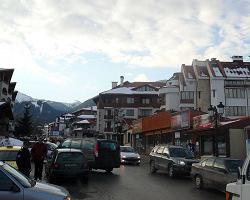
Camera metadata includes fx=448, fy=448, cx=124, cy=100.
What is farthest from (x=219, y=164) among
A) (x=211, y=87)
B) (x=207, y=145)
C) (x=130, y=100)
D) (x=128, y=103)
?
(x=130, y=100)

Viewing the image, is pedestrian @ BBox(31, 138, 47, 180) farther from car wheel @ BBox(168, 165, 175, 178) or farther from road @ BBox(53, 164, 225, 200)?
car wheel @ BBox(168, 165, 175, 178)

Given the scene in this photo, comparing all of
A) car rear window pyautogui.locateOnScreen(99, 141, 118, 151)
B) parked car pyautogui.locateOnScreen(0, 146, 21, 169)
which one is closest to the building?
car rear window pyautogui.locateOnScreen(99, 141, 118, 151)

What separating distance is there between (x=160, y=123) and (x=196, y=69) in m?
21.5

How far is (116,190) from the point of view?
55.3 ft

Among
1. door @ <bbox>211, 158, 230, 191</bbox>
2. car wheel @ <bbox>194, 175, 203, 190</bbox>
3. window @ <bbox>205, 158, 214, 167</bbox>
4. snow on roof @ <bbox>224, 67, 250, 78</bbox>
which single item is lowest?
car wheel @ <bbox>194, 175, 203, 190</bbox>

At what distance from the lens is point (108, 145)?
25281 mm

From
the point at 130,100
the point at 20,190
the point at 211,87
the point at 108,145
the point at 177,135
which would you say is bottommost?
the point at 20,190

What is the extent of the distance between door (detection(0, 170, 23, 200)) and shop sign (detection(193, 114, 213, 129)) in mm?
30505

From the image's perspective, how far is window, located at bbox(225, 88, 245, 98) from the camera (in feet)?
227

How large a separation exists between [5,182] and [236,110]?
63.6 meters

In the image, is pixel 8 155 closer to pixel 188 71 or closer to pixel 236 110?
pixel 236 110

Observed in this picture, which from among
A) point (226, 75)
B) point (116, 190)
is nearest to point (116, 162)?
point (116, 190)

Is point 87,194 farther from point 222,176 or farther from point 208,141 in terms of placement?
point 208,141

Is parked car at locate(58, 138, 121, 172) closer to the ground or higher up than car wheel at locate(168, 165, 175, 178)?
higher up
